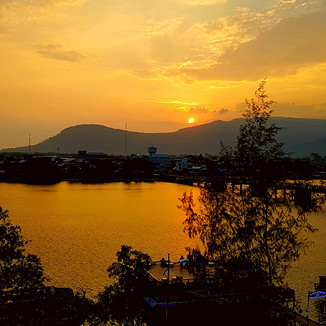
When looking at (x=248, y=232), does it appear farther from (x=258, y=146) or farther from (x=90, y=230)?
(x=90, y=230)

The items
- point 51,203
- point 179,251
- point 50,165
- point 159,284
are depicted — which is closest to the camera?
point 159,284

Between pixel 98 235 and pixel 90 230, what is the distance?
1651 mm

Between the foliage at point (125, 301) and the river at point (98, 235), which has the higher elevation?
the foliage at point (125, 301)

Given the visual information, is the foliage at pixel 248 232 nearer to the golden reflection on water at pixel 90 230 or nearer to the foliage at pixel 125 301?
the foliage at pixel 125 301

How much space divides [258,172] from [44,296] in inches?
164

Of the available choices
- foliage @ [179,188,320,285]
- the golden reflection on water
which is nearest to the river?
the golden reflection on water

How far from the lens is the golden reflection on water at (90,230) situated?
528 inches

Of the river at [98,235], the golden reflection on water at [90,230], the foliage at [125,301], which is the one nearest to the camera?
the foliage at [125,301]

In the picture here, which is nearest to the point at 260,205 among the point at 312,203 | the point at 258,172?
the point at 258,172

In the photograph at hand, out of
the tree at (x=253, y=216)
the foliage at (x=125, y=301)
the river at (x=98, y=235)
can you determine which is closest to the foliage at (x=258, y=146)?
the tree at (x=253, y=216)

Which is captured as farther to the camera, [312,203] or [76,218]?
[76,218]

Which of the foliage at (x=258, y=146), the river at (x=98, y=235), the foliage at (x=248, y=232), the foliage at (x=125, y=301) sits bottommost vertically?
the river at (x=98, y=235)

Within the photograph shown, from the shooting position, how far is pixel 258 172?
5.34 meters

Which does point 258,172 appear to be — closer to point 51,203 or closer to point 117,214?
point 117,214
